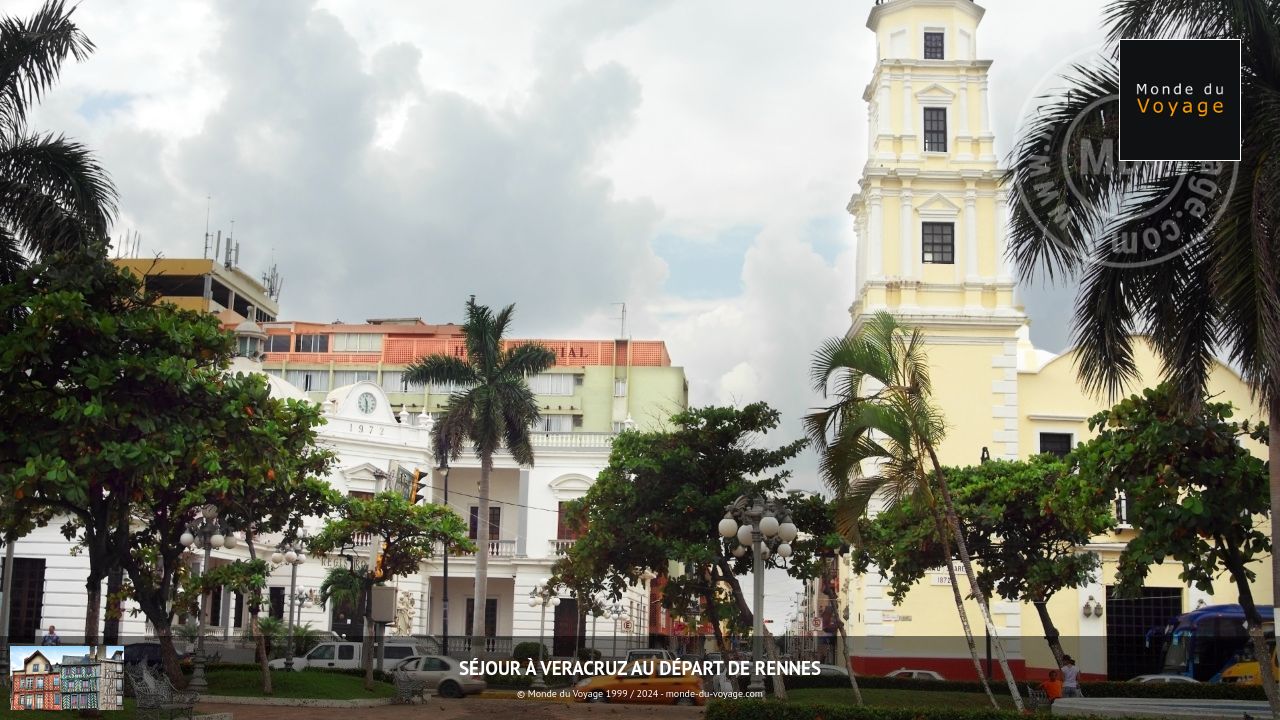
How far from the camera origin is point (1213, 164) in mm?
15258

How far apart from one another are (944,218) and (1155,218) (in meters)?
24.9

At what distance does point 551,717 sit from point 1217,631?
20806mm

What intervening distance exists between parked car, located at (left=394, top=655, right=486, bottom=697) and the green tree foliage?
4.12 m

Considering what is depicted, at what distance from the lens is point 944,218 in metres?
40.7

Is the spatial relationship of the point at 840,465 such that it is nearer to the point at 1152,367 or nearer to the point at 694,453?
the point at 694,453

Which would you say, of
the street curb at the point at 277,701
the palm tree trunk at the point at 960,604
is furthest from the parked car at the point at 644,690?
the palm tree trunk at the point at 960,604

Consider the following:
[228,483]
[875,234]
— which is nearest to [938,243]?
[875,234]

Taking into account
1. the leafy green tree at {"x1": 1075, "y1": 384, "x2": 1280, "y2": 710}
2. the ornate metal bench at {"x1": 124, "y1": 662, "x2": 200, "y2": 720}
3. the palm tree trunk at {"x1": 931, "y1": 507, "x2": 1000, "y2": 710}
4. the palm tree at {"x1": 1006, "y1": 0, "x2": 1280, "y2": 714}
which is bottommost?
the ornate metal bench at {"x1": 124, "y1": 662, "x2": 200, "y2": 720}

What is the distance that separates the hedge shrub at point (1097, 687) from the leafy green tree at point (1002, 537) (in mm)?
1441

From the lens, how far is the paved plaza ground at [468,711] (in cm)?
2520

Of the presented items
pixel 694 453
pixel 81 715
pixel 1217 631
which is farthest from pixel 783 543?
pixel 1217 631

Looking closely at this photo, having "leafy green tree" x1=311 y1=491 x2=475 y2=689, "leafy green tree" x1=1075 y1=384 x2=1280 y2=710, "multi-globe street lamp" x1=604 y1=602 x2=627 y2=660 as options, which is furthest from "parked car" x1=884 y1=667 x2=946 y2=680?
"leafy green tree" x1=1075 y1=384 x2=1280 y2=710

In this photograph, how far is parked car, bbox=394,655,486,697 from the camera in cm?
3275

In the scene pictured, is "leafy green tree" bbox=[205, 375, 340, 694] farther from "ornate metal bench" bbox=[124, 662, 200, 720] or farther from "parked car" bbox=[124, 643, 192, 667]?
"parked car" bbox=[124, 643, 192, 667]
